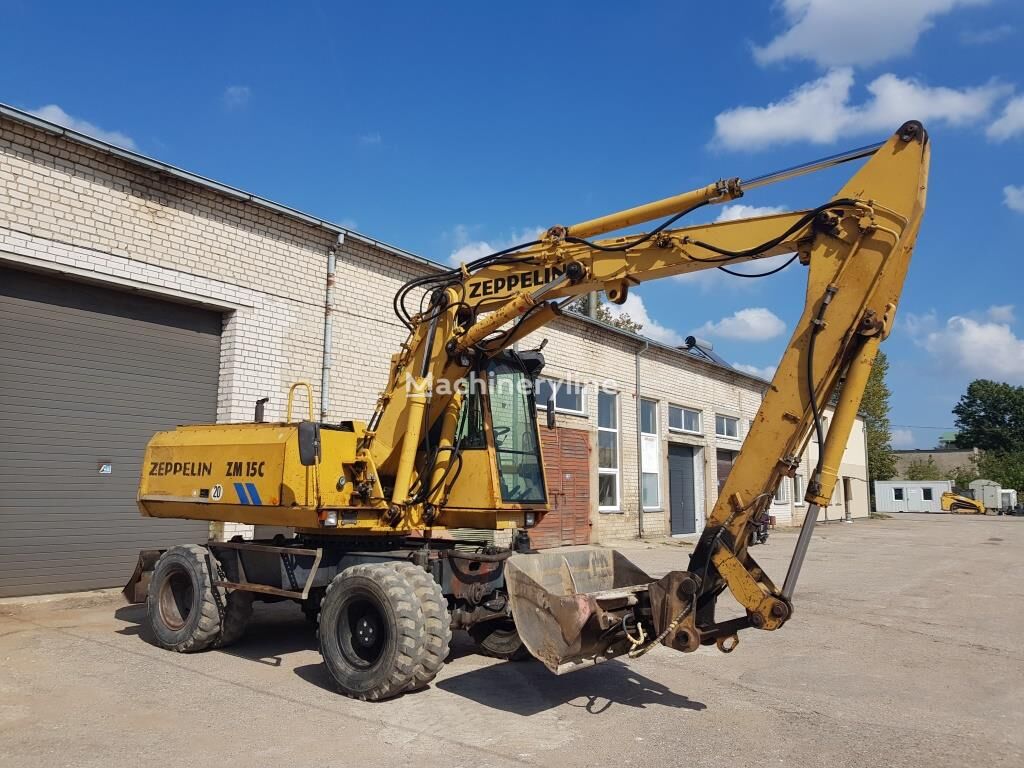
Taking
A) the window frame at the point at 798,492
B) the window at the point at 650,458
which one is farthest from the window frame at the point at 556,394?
the window frame at the point at 798,492

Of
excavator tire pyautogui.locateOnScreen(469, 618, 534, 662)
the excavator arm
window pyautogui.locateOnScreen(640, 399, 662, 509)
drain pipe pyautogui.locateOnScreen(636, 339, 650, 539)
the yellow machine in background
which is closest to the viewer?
the excavator arm

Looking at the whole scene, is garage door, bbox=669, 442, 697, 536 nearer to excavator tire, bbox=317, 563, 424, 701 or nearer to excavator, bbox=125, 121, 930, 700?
excavator, bbox=125, 121, 930, 700

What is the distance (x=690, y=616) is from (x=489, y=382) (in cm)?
295

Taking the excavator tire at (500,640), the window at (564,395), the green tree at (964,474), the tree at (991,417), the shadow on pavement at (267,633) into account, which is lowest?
the shadow on pavement at (267,633)

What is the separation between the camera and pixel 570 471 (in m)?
17.7

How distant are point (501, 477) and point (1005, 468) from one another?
226 feet

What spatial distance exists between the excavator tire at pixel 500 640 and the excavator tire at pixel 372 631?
121cm

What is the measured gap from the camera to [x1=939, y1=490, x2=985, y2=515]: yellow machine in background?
50000 millimetres

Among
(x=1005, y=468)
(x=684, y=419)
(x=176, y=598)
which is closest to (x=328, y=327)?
(x=176, y=598)

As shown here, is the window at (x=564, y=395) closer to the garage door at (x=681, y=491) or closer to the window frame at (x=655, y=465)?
the window frame at (x=655, y=465)

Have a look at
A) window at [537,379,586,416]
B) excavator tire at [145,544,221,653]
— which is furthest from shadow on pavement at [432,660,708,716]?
window at [537,379,586,416]

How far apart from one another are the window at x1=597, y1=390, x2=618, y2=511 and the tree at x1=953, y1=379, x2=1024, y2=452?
7592cm

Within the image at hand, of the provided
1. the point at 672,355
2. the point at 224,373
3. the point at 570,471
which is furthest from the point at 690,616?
the point at 672,355

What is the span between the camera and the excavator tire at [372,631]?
562cm
